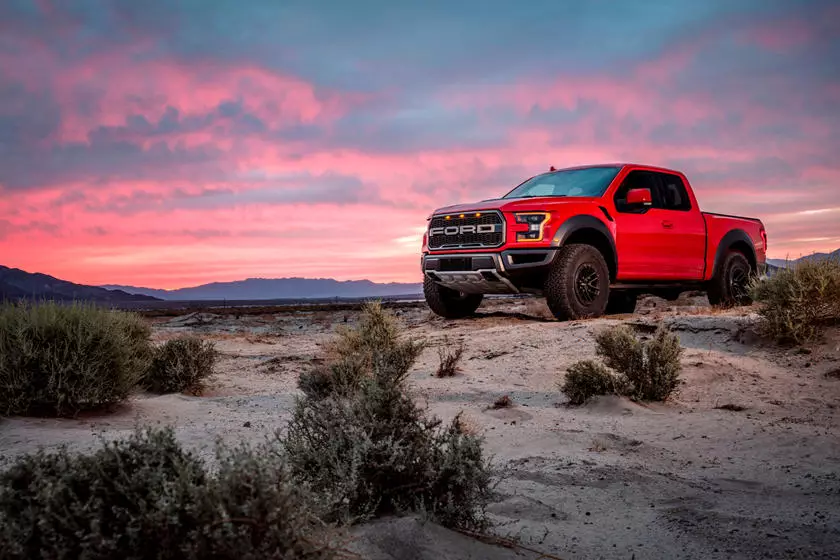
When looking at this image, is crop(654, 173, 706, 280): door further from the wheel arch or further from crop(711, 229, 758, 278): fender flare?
the wheel arch

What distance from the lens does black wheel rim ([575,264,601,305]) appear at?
11273mm

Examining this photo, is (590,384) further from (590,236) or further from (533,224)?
(590,236)

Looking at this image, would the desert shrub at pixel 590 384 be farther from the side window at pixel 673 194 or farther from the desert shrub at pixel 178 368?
the side window at pixel 673 194

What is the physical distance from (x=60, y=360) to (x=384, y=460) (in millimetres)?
4572

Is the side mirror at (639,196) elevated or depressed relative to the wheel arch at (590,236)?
elevated

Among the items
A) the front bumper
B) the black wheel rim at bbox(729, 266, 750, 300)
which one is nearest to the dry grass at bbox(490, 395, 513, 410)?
the front bumper

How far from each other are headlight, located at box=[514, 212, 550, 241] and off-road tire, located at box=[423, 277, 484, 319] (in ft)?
7.77

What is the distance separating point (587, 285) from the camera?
37.5ft

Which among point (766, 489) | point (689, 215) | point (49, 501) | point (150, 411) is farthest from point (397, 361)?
point (689, 215)

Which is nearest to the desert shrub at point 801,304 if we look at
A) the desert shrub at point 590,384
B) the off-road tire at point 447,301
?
the desert shrub at point 590,384

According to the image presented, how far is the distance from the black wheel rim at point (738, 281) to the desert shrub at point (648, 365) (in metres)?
6.58

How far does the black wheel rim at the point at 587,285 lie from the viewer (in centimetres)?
1127

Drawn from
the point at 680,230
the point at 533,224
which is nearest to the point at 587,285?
the point at 533,224

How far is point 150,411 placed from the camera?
7.20 m
